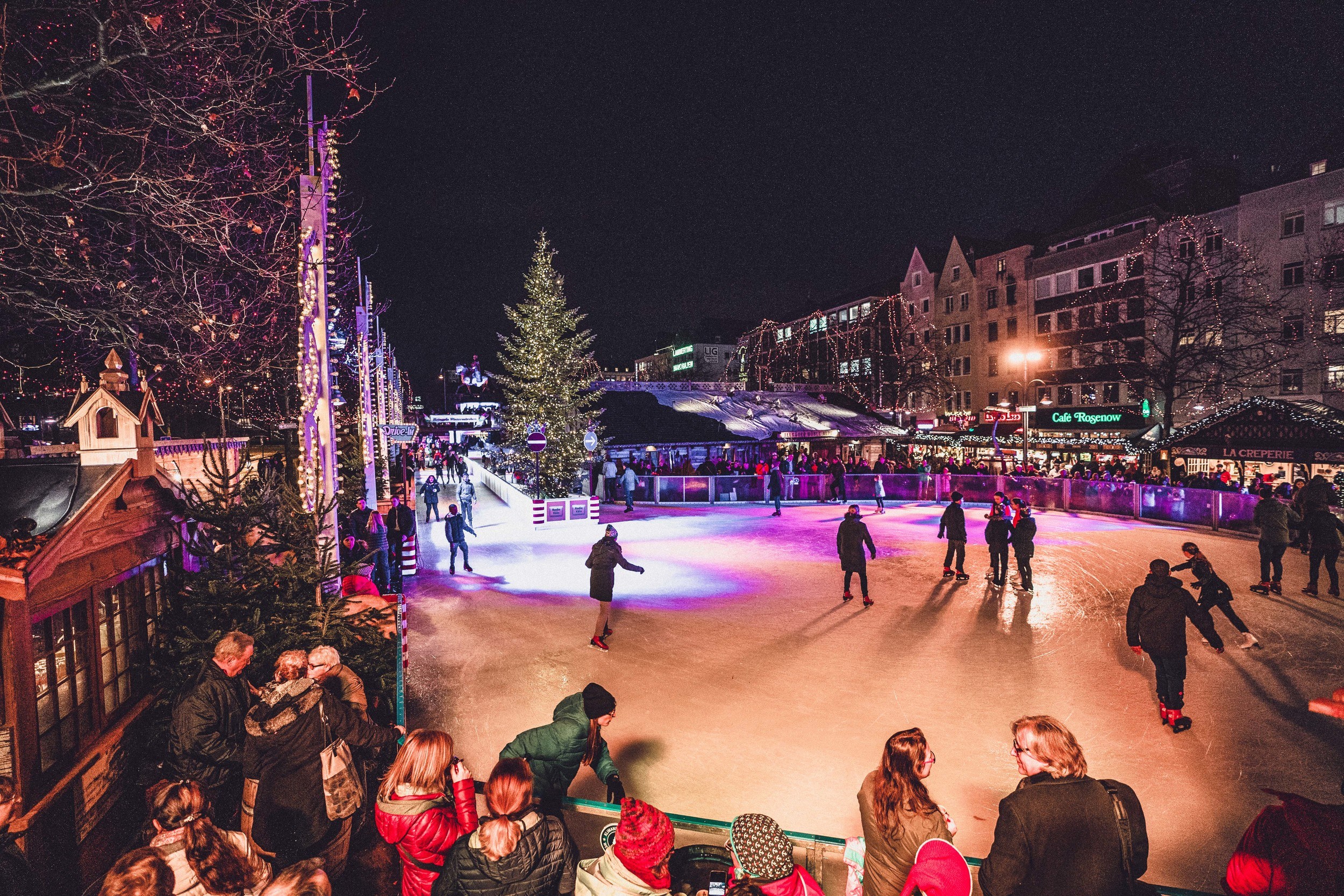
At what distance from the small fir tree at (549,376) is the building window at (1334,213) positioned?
92.4 ft

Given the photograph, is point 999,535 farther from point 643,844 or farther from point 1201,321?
point 1201,321

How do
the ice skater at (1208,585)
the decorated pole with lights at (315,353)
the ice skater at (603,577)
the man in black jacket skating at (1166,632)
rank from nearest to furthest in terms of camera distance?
the man in black jacket skating at (1166,632), the decorated pole with lights at (315,353), the ice skater at (1208,585), the ice skater at (603,577)

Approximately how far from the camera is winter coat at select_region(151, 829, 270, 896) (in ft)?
7.99

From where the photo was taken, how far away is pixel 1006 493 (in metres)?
22.0

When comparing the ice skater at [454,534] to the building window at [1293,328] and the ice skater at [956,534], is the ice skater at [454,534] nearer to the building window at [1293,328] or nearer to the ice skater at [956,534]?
the ice skater at [956,534]

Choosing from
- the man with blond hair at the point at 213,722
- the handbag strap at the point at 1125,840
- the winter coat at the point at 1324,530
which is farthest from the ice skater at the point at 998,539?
the man with blond hair at the point at 213,722

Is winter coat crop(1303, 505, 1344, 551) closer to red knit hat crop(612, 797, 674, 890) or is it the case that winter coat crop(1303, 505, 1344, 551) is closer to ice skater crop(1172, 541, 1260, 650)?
ice skater crop(1172, 541, 1260, 650)

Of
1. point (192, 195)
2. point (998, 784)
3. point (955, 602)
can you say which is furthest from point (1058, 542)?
point (192, 195)

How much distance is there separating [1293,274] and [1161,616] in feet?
94.5

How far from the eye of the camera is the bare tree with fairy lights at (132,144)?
445 cm

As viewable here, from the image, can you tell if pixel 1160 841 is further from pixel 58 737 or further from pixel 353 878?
pixel 58 737

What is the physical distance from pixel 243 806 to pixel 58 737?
3.52 ft

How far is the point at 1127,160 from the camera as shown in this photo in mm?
36656

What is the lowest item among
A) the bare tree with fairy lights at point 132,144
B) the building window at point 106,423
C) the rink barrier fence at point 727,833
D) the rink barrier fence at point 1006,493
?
the rink barrier fence at point 1006,493
